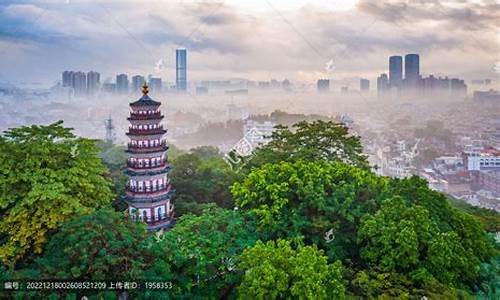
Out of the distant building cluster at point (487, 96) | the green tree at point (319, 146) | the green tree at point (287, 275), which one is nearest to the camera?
the green tree at point (287, 275)

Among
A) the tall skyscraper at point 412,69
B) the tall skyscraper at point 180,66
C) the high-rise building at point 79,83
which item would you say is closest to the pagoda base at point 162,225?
the tall skyscraper at point 180,66

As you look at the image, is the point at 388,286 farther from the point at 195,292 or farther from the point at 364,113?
the point at 364,113

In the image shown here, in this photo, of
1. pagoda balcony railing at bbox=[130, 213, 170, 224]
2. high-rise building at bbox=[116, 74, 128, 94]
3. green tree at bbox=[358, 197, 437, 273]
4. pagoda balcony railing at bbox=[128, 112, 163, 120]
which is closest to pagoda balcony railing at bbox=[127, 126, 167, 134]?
pagoda balcony railing at bbox=[128, 112, 163, 120]

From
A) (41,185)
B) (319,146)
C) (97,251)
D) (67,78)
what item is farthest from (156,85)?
(97,251)

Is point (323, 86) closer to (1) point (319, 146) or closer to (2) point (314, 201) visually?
(1) point (319, 146)

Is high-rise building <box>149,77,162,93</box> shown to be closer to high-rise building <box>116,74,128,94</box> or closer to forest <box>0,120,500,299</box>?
high-rise building <box>116,74,128,94</box>

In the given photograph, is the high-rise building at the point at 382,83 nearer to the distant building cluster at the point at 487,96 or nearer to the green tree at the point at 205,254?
the distant building cluster at the point at 487,96

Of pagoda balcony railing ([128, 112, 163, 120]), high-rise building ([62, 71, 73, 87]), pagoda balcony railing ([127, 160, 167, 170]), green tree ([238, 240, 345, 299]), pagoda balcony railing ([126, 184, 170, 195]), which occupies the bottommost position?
green tree ([238, 240, 345, 299])

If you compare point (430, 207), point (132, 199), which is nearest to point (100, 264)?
point (132, 199)
